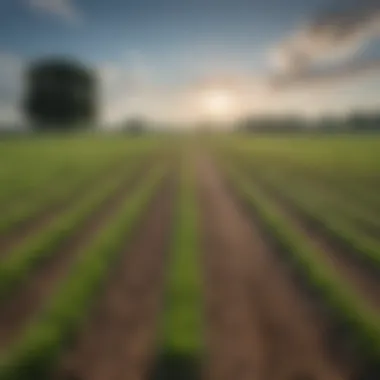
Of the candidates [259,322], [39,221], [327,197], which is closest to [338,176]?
[327,197]

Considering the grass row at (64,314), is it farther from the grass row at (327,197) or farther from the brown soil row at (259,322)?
the grass row at (327,197)

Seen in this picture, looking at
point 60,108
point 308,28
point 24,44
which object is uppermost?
point 308,28

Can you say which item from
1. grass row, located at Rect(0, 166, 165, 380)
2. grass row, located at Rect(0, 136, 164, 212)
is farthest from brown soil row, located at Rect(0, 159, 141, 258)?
grass row, located at Rect(0, 166, 165, 380)

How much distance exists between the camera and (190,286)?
7.45 m

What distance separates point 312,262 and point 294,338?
110 inches

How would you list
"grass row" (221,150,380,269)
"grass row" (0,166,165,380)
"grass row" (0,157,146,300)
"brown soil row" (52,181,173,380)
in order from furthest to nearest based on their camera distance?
"grass row" (221,150,380,269)
"grass row" (0,157,146,300)
"brown soil row" (52,181,173,380)
"grass row" (0,166,165,380)

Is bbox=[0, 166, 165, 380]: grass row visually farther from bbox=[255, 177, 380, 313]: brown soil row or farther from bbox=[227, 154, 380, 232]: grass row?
bbox=[227, 154, 380, 232]: grass row

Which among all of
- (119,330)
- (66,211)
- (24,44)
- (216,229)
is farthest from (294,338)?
(24,44)

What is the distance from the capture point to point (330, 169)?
23.7 m

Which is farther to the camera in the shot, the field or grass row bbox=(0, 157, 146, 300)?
grass row bbox=(0, 157, 146, 300)

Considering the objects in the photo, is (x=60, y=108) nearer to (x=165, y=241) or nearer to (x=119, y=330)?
(x=165, y=241)

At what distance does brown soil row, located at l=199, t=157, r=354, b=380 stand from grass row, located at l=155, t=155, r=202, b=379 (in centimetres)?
21

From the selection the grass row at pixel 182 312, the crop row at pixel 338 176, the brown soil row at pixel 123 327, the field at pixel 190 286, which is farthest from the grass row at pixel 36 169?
the crop row at pixel 338 176

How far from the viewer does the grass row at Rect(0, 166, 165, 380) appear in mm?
5070
